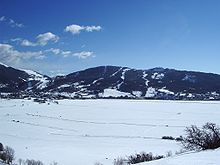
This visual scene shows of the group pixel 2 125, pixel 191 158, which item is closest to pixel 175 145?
pixel 191 158

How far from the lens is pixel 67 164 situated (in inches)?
1183

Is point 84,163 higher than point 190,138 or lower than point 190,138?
lower

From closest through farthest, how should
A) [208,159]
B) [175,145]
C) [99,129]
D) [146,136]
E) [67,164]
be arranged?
[208,159], [67,164], [175,145], [146,136], [99,129]

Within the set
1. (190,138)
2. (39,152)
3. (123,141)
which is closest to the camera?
(190,138)

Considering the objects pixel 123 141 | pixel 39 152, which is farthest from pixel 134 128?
pixel 39 152

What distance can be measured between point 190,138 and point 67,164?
61.4 feet

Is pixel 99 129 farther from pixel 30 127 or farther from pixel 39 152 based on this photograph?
pixel 39 152

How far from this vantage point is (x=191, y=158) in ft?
29.5

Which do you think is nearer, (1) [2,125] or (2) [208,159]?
(2) [208,159]

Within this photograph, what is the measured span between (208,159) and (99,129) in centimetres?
4826

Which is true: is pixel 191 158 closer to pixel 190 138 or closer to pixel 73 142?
pixel 190 138

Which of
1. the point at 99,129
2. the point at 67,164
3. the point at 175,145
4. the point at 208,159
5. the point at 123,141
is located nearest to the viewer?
the point at 208,159

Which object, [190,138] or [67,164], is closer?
[190,138]

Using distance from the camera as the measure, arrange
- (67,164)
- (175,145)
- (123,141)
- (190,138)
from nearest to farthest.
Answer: (190,138)
(67,164)
(175,145)
(123,141)
